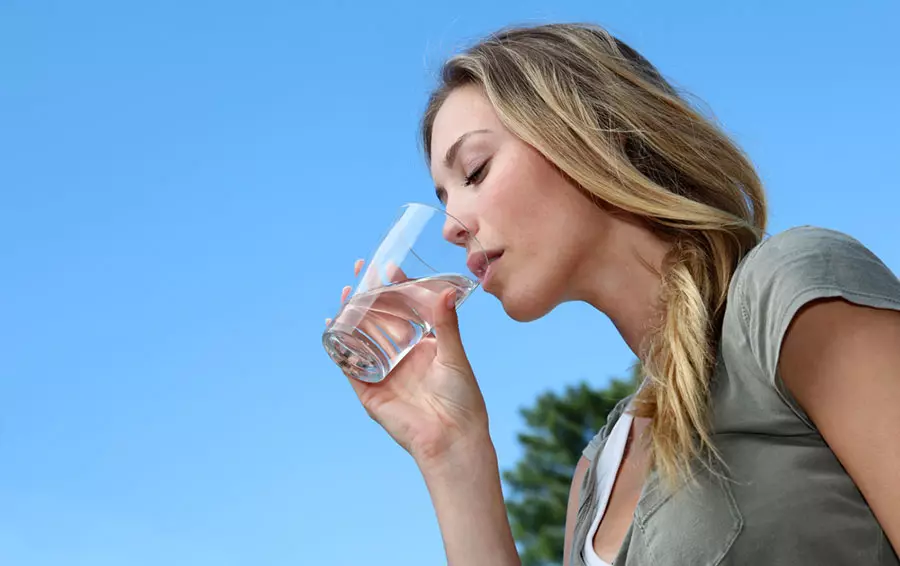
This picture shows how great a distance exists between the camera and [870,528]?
70.9 inches

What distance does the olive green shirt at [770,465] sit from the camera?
179 centimetres

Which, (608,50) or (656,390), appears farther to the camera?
(608,50)

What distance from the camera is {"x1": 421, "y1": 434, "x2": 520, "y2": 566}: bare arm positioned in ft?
7.65

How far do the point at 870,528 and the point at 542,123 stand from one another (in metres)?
1.05

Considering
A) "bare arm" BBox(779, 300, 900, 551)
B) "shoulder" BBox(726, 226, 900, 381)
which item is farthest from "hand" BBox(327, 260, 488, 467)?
"bare arm" BBox(779, 300, 900, 551)

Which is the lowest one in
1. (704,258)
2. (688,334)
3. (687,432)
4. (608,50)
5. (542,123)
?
(687,432)

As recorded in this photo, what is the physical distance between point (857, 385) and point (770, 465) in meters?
0.22

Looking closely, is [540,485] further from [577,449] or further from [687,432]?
[687,432]

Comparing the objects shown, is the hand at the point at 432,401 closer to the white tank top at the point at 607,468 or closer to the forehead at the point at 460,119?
the white tank top at the point at 607,468

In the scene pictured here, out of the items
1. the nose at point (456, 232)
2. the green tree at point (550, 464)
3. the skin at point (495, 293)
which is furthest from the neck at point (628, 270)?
the green tree at point (550, 464)

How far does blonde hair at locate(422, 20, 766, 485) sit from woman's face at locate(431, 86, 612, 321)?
44mm

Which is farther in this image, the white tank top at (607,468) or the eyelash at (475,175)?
the eyelash at (475,175)

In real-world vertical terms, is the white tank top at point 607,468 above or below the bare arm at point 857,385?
above

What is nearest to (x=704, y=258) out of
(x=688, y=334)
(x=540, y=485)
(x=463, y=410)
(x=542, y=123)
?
(x=688, y=334)
